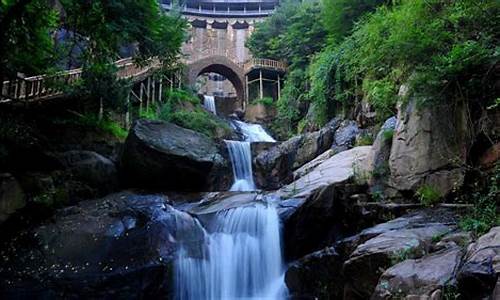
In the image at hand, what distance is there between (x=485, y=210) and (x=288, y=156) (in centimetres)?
915

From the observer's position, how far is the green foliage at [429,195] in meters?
7.35

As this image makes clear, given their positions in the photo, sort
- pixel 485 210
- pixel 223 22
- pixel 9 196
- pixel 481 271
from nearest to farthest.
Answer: pixel 481 271 → pixel 485 210 → pixel 9 196 → pixel 223 22

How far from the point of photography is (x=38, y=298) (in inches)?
302

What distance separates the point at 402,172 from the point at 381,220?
3.68 ft

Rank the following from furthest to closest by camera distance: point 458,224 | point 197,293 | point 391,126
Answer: point 391,126, point 197,293, point 458,224

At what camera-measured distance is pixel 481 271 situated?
3973 mm

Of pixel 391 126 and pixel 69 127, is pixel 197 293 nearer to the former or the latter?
pixel 391 126

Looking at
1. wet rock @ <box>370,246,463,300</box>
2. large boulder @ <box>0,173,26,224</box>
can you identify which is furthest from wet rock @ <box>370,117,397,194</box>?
large boulder @ <box>0,173,26,224</box>

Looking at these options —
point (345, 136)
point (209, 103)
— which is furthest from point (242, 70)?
point (345, 136)

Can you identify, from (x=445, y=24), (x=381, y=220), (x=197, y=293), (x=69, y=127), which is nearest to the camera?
(x=445, y=24)

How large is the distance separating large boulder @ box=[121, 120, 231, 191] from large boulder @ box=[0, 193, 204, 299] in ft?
7.99

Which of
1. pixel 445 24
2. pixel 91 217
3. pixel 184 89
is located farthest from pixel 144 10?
pixel 184 89

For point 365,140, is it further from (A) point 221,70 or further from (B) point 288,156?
(A) point 221,70

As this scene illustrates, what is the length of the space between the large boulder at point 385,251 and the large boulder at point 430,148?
133 centimetres
